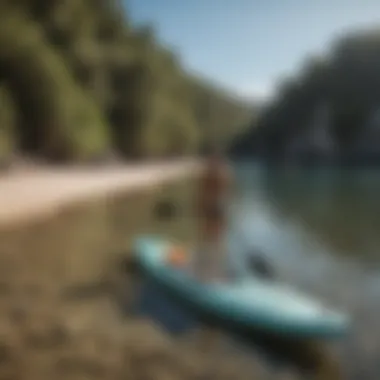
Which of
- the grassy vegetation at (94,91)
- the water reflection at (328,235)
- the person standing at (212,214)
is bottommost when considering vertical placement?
the water reflection at (328,235)

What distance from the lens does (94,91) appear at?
3.63 m

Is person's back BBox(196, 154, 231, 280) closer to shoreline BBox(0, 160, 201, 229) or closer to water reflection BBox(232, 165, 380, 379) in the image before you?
water reflection BBox(232, 165, 380, 379)

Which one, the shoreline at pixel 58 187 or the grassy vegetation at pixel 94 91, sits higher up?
the grassy vegetation at pixel 94 91

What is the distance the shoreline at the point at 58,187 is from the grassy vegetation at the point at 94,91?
9.5 inches

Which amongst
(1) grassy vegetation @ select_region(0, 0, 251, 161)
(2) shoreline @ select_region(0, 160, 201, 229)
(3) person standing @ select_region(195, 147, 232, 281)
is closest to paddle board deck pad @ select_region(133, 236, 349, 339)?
(3) person standing @ select_region(195, 147, 232, 281)

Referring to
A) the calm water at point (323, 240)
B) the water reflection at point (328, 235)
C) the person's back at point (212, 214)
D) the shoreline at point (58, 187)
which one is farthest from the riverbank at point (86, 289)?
the water reflection at point (328, 235)

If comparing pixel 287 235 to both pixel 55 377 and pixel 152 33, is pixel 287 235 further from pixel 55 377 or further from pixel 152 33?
pixel 55 377

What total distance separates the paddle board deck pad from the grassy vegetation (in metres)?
0.65

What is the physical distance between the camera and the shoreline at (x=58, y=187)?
4121 mm

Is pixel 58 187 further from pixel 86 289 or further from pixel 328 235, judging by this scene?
pixel 328 235

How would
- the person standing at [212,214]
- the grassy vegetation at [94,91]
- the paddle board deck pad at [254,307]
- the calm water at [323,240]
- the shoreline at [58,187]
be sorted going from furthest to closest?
the shoreline at [58,187], the grassy vegetation at [94,91], the person standing at [212,214], the calm water at [323,240], the paddle board deck pad at [254,307]

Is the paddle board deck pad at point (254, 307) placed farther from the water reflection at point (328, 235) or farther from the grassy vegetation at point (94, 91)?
the grassy vegetation at point (94, 91)

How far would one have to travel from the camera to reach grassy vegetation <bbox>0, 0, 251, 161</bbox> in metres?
2.38

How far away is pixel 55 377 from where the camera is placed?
153cm
